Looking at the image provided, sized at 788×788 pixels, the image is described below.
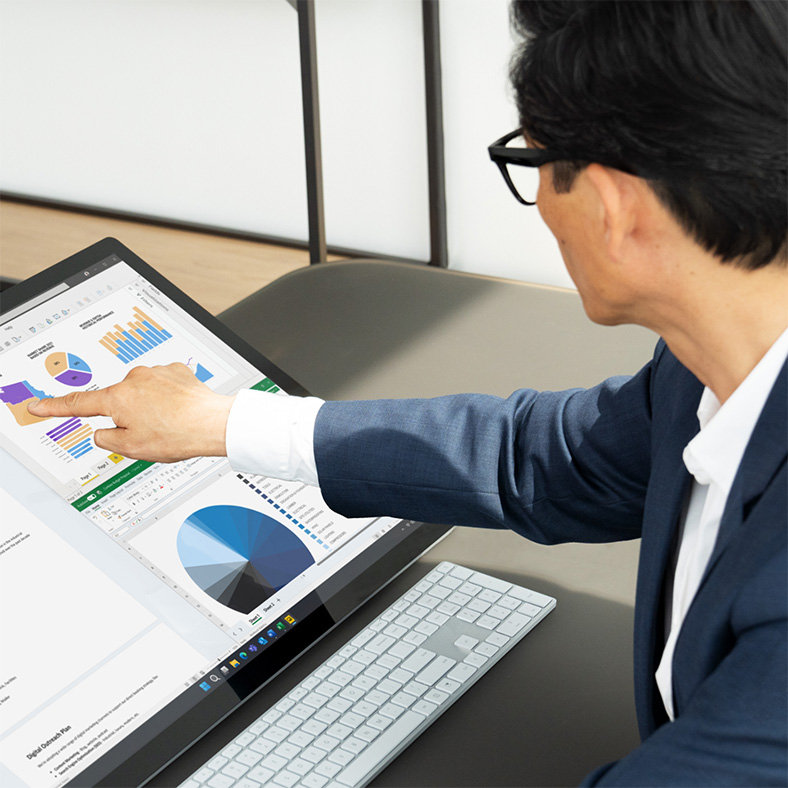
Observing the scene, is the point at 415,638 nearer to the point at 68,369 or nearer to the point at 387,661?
the point at 387,661

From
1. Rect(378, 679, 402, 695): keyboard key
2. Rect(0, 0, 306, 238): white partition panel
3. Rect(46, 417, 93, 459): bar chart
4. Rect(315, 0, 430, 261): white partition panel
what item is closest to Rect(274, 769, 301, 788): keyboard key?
Rect(378, 679, 402, 695): keyboard key

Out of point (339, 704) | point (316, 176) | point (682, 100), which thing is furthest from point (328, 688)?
point (316, 176)

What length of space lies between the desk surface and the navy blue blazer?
7 centimetres

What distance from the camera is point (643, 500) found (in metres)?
0.97

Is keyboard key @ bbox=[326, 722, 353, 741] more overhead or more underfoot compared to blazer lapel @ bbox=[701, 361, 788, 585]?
more underfoot

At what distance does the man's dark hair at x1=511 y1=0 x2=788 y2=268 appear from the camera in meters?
0.60

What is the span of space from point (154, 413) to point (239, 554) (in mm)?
145

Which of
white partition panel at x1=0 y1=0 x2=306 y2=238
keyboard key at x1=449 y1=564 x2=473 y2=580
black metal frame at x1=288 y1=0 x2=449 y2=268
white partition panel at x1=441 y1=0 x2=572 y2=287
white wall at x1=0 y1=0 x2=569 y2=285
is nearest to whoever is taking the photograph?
keyboard key at x1=449 y1=564 x2=473 y2=580

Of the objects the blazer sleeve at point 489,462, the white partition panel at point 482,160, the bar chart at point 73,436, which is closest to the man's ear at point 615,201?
the blazer sleeve at point 489,462

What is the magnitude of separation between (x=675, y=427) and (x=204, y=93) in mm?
2355

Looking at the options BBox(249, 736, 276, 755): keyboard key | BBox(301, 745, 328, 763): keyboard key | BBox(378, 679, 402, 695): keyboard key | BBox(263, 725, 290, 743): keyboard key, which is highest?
BBox(378, 679, 402, 695): keyboard key

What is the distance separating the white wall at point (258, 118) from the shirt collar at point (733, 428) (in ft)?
5.78

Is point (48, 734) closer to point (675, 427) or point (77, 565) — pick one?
point (77, 565)

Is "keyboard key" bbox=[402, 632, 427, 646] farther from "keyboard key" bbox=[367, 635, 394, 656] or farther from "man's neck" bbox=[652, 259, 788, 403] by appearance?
"man's neck" bbox=[652, 259, 788, 403]
